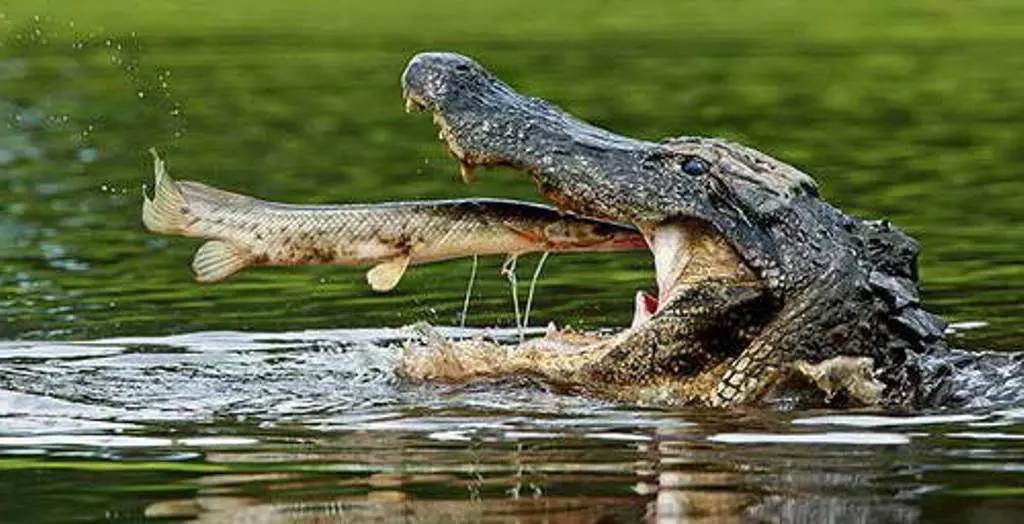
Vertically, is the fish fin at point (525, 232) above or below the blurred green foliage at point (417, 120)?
below

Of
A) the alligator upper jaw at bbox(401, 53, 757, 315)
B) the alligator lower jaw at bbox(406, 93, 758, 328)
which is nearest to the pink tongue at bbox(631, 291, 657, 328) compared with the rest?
the alligator lower jaw at bbox(406, 93, 758, 328)

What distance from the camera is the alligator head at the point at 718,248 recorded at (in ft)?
36.8

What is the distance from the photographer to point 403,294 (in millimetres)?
15719

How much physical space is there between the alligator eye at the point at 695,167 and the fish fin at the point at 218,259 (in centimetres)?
184

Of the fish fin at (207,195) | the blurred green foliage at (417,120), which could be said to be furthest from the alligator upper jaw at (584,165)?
the blurred green foliage at (417,120)

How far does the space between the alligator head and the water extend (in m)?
0.27

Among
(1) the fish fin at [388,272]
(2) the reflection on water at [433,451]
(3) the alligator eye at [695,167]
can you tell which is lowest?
(2) the reflection on water at [433,451]

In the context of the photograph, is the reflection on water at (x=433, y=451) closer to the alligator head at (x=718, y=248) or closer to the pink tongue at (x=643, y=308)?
the alligator head at (x=718, y=248)

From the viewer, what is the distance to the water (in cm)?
950

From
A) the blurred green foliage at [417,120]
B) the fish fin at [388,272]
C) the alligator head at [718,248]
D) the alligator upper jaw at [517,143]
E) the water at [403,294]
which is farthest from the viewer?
the blurred green foliage at [417,120]

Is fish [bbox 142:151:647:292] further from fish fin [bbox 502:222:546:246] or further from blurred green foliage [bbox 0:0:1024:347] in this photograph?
blurred green foliage [bbox 0:0:1024:347]

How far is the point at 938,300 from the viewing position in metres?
15.1

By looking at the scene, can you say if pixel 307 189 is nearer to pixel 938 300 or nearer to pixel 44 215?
pixel 44 215

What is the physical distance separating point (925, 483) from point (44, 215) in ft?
37.7
